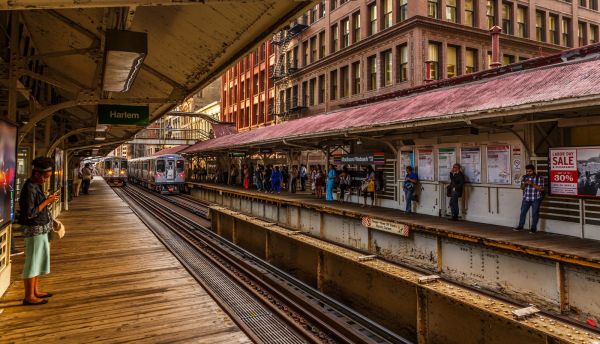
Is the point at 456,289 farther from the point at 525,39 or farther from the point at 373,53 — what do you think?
the point at 525,39

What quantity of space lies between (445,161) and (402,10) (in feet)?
52.4

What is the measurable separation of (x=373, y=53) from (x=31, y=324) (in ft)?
81.3

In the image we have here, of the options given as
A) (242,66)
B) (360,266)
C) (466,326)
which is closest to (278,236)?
(360,266)

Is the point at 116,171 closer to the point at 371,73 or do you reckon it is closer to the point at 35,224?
the point at 371,73

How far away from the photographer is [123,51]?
4.80 meters

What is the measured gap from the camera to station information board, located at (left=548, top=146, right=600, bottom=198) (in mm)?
8109

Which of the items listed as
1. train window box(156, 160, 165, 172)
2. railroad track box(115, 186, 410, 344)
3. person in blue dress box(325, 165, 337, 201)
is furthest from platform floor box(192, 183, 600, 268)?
train window box(156, 160, 165, 172)

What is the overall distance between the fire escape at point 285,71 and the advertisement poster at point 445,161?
2183cm

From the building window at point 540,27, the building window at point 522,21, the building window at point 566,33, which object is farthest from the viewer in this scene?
the building window at point 566,33

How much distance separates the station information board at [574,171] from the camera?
8.11 metres

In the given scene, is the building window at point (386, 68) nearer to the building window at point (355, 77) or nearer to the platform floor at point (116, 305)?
the building window at point (355, 77)

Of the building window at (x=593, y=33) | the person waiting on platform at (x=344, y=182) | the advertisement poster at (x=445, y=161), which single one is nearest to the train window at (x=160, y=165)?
the person waiting on platform at (x=344, y=182)

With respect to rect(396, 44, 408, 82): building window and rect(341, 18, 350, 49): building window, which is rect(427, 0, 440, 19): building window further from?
rect(341, 18, 350, 49): building window

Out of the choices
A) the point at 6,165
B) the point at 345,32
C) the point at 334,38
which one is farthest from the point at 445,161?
the point at 334,38
